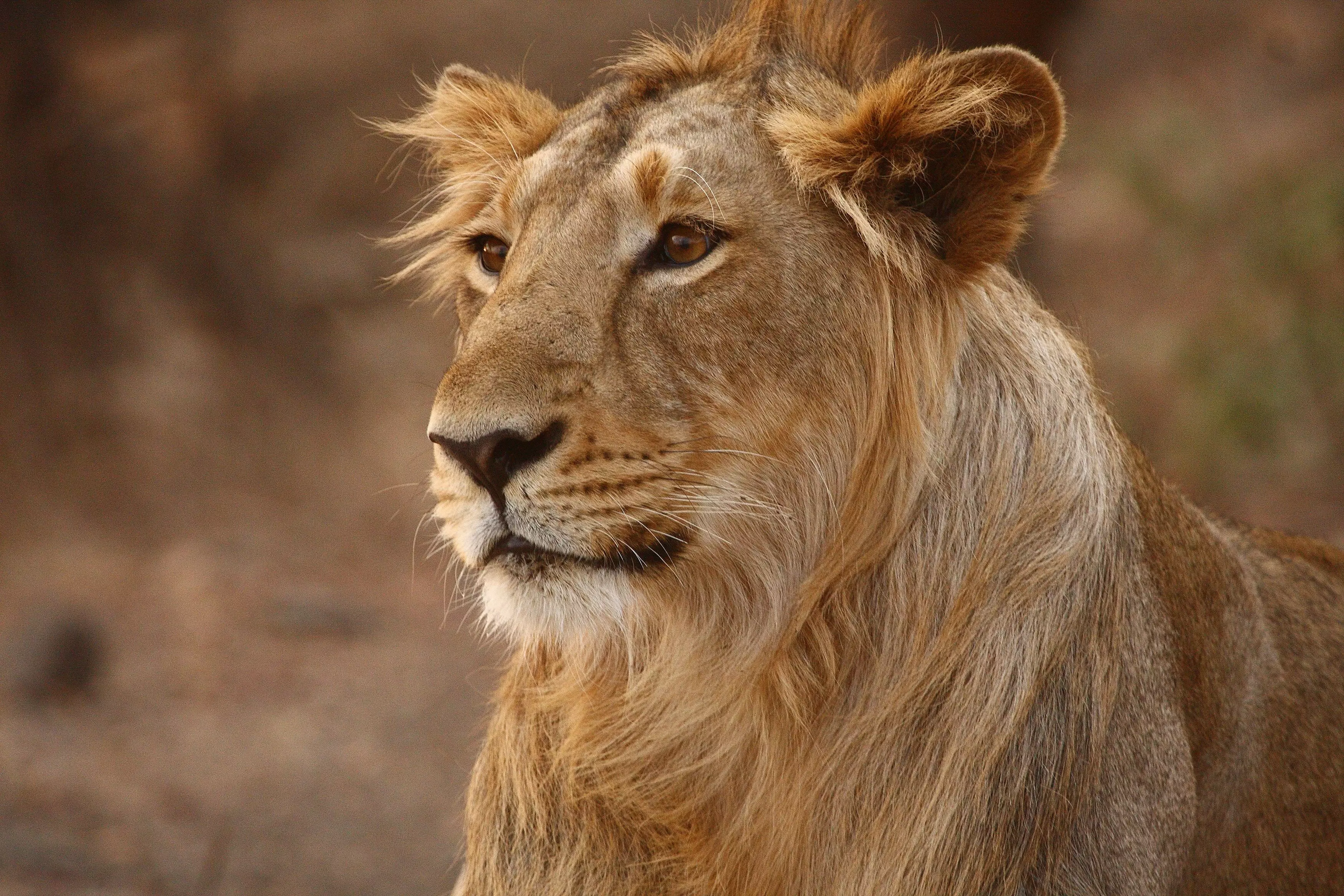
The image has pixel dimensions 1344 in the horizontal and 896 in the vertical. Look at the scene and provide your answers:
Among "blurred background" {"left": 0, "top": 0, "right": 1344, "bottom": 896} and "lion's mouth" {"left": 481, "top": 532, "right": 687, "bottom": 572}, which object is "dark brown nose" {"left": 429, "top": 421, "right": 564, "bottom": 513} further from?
"blurred background" {"left": 0, "top": 0, "right": 1344, "bottom": 896}

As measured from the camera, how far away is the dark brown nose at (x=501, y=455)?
238 centimetres

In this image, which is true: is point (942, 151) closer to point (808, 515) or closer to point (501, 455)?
point (808, 515)

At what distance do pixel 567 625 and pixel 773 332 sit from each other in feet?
2.11

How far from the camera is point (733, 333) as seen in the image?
8.51 feet

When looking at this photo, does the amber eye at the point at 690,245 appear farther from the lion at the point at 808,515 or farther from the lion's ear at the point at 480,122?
the lion's ear at the point at 480,122

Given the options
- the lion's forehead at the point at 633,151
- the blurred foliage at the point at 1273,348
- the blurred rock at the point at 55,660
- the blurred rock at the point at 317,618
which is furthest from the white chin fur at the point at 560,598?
the blurred foliage at the point at 1273,348

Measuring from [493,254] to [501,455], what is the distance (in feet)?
2.49

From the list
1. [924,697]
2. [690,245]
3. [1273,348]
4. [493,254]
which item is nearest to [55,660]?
[493,254]

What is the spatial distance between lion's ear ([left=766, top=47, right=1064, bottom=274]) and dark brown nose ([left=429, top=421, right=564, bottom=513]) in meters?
→ 0.71

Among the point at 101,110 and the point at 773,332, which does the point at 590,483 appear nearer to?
the point at 773,332

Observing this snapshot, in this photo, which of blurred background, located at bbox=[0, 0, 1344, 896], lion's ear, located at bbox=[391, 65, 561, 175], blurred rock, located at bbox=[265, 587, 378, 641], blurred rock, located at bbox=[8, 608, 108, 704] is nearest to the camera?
lion's ear, located at bbox=[391, 65, 561, 175]

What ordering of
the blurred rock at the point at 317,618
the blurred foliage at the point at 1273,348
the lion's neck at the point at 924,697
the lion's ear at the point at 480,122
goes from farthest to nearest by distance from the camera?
the blurred foliage at the point at 1273,348
the blurred rock at the point at 317,618
the lion's ear at the point at 480,122
the lion's neck at the point at 924,697

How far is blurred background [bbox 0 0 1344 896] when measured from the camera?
25.2 feet

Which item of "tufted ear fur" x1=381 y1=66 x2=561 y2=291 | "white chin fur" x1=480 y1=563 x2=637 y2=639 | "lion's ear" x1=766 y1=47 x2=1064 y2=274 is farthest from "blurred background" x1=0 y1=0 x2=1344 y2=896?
"lion's ear" x1=766 y1=47 x2=1064 y2=274
